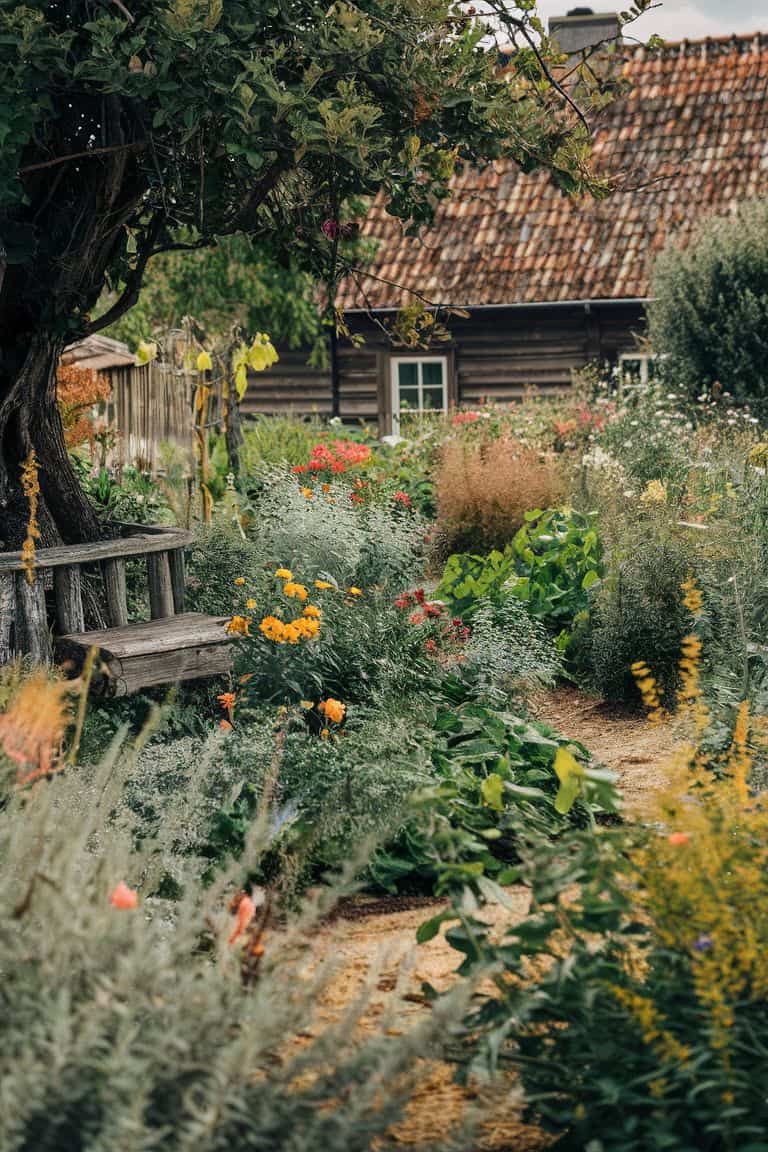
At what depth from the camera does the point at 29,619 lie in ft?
15.2

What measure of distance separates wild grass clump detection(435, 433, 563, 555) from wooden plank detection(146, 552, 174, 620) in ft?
13.5

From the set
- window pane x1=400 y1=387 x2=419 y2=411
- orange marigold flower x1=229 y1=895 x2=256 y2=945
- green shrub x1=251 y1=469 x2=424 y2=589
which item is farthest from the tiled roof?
orange marigold flower x1=229 y1=895 x2=256 y2=945

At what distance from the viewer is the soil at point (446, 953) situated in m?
2.44

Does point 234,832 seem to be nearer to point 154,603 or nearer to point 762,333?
point 154,603

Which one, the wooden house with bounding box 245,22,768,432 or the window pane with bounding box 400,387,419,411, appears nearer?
the wooden house with bounding box 245,22,768,432

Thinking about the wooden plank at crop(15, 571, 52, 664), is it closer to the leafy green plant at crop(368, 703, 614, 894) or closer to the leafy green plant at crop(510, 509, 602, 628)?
the leafy green plant at crop(368, 703, 614, 894)

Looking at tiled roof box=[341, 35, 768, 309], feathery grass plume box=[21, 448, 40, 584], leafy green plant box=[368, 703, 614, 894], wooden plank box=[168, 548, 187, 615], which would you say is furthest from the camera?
tiled roof box=[341, 35, 768, 309]

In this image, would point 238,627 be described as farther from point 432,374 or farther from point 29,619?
point 432,374

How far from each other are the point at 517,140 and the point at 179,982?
3792 mm

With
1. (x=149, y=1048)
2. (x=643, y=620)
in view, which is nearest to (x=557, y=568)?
(x=643, y=620)

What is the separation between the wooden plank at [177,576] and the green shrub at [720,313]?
853 centimetres

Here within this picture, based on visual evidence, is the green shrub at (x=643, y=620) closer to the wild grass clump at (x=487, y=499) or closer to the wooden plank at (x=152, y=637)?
the wooden plank at (x=152, y=637)

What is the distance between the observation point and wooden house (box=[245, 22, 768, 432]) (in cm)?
1542

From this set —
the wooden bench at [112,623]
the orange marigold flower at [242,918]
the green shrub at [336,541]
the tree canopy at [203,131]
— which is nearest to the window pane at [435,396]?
the green shrub at [336,541]
